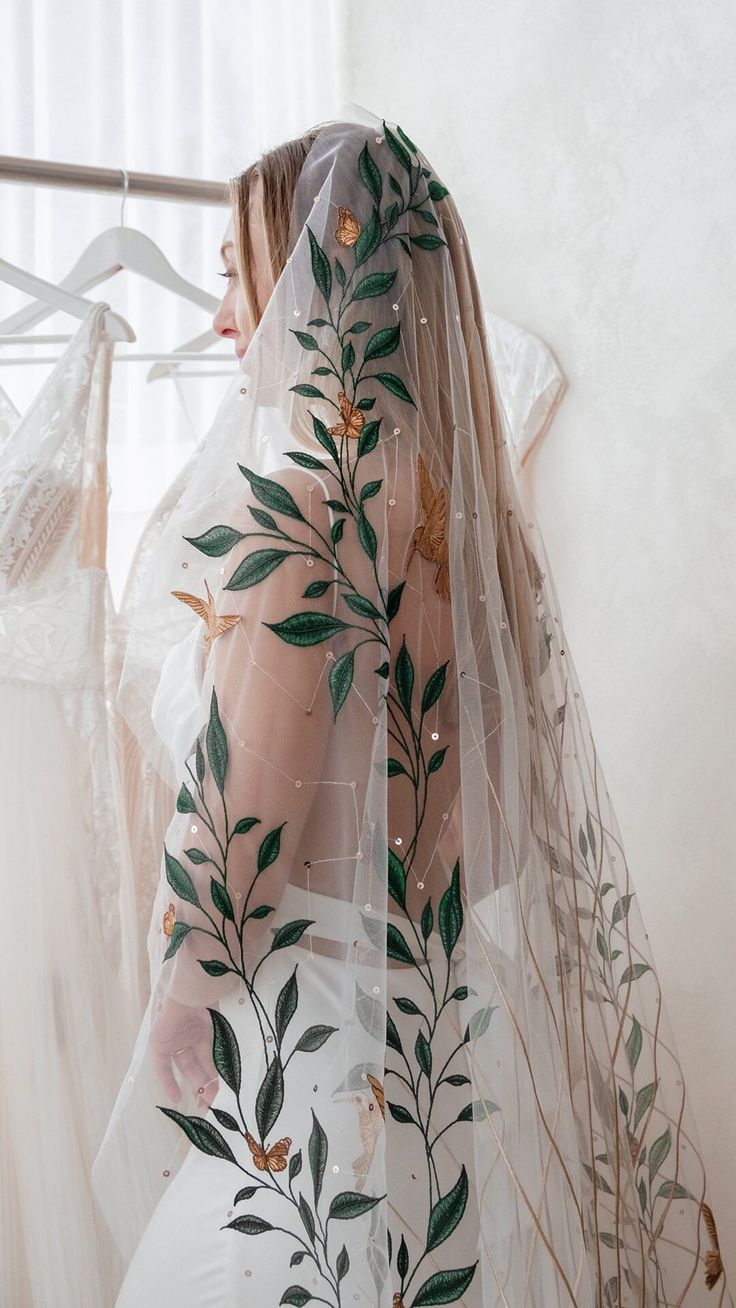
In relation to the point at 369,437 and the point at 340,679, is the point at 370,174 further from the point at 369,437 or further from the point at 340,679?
the point at 340,679

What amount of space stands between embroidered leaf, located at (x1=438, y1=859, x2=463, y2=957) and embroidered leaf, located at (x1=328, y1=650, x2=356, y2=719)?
0.53 ft

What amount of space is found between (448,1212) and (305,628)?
16.8 inches

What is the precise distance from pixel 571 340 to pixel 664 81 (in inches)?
12.5

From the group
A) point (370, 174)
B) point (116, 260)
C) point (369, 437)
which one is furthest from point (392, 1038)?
point (116, 260)

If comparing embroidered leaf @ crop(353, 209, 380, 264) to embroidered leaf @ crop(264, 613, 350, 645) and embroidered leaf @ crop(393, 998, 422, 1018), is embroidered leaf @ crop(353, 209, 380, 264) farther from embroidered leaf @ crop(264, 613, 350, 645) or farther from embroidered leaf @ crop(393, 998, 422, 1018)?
embroidered leaf @ crop(393, 998, 422, 1018)

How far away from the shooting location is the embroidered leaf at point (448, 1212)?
737 mm

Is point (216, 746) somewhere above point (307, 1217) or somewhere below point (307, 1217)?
above

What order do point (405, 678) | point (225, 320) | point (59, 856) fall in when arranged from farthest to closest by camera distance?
1. point (59, 856)
2. point (225, 320)
3. point (405, 678)

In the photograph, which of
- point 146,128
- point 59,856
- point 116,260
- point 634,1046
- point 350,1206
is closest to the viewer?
point 350,1206

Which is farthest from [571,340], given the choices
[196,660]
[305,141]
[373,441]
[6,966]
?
[6,966]

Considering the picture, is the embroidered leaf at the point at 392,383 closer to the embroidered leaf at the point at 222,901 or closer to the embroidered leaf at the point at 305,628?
the embroidered leaf at the point at 305,628

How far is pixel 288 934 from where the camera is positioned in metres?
0.77

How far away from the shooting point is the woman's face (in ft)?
3.18

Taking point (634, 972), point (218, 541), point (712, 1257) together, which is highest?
point (218, 541)
